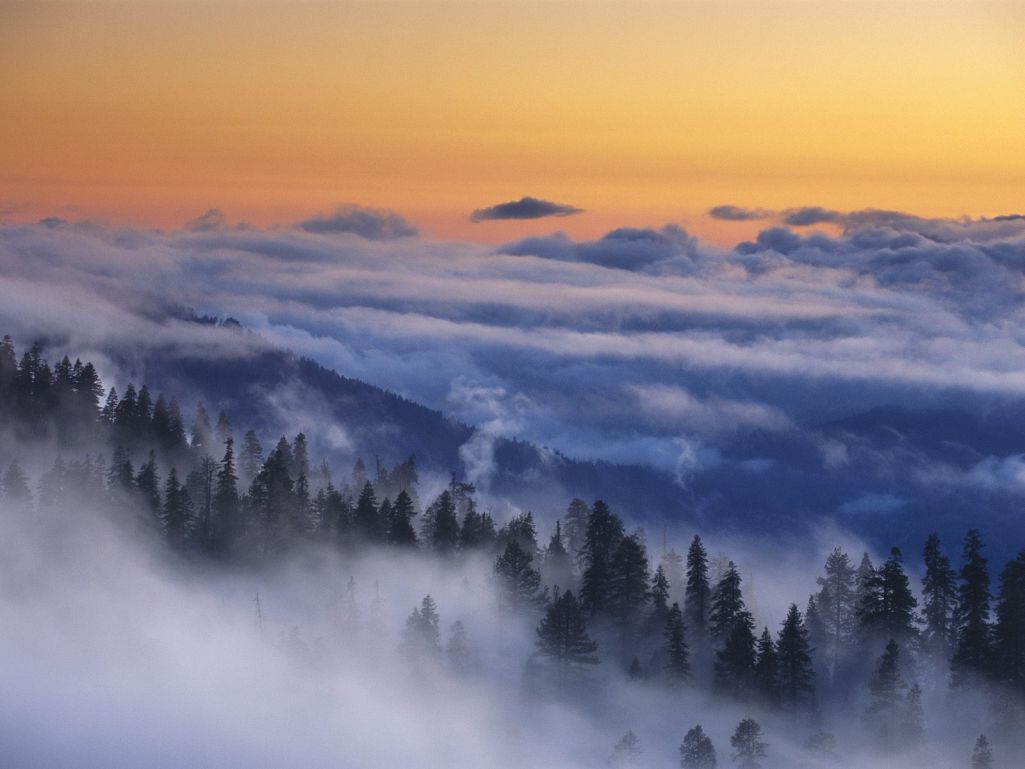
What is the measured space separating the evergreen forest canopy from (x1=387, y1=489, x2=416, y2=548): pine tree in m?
0.17

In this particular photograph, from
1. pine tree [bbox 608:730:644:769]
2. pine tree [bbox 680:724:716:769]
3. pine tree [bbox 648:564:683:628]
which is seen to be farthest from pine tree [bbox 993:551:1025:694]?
pine tree [bbox 608:730:644:769]

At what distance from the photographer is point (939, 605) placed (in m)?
119

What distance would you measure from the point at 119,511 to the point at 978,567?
211 feet

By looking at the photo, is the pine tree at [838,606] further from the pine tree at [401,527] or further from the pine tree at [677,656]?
the pine tree at [401,527]

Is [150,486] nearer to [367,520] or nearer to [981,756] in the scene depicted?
[367,520]

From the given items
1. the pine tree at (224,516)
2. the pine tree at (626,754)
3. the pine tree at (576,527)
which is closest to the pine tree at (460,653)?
the pine tree at (626,754)

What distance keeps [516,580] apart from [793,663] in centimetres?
2336

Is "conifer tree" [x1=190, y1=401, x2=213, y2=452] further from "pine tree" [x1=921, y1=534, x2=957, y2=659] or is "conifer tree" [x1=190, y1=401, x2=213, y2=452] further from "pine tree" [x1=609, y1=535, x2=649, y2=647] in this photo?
"pine tree" [x1=921, y1=534, x2=957, y2=659]

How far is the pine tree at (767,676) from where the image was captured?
115m

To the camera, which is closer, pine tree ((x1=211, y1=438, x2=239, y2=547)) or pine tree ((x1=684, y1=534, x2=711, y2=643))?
pine tree ((x1=684, y1=534, x2=711, y2=643))

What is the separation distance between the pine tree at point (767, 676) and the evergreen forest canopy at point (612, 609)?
0.10m

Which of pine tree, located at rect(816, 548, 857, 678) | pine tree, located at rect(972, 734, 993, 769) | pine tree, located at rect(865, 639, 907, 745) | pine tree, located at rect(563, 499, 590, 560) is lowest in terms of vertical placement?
pine tree, located at rect(972, 734, 993, 769)

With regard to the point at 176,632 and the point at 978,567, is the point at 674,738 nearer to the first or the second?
the point at 978,567

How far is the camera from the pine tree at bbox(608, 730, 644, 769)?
359 feet
